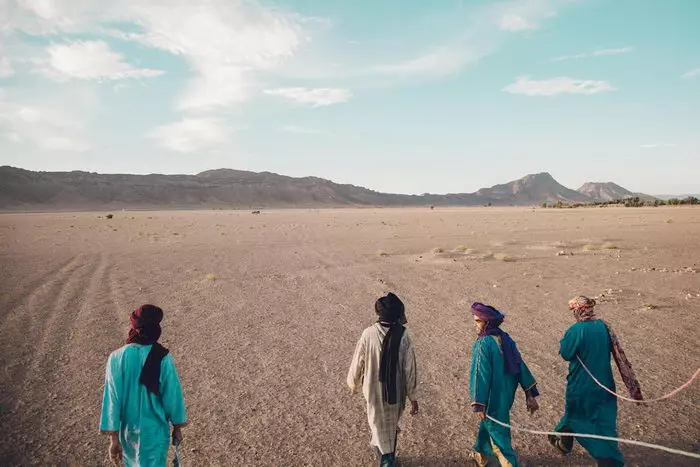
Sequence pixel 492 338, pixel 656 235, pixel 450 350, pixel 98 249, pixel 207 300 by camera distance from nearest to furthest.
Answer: pixel 492 338, pixel 450 350, pixel 207 300, pixel 98 249, pixel 656 235

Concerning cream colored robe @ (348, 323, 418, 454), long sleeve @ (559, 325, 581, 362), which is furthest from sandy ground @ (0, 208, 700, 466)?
long sleeve @ (559, 325, 581, 362)

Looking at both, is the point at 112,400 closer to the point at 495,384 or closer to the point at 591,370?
the point at 495,384

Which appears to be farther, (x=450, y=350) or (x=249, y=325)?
(x=249, y=325)

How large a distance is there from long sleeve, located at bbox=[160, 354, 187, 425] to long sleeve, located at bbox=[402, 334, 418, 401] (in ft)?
6.01

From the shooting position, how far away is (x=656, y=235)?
24.8m

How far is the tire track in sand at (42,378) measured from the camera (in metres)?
4.82

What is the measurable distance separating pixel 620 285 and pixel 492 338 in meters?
10.8

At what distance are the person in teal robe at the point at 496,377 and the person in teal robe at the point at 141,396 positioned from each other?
2403 mm

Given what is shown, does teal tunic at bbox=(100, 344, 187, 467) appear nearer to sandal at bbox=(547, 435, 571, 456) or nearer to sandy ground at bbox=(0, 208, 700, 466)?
sandy ground at bbox=(0, 208, 700, 466)

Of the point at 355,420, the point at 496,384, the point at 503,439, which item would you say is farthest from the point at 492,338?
the point at 355,420

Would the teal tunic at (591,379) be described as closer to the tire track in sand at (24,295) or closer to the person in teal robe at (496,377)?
the person in teal robe at (496,377)

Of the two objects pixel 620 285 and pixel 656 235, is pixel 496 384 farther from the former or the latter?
pixel 656 235

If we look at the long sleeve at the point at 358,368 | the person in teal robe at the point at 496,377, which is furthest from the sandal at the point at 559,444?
the long sleeve at the point at 358,368

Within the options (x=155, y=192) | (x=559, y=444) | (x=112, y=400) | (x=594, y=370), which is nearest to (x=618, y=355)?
(x=594, y=370)
